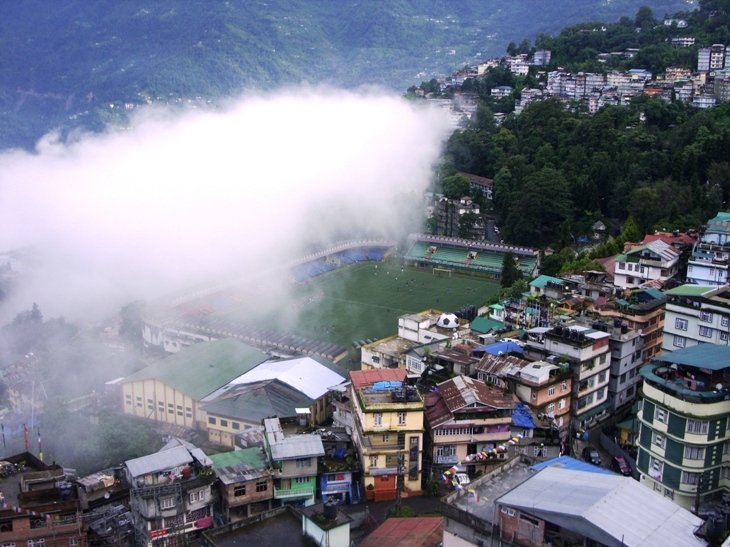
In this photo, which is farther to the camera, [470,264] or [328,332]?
[470,264]

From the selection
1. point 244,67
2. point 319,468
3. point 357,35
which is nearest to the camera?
point 319,468

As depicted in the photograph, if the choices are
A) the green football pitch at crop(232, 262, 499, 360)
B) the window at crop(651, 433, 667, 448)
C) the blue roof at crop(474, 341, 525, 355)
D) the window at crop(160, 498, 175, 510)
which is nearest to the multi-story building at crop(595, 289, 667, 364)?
the blue roof at crop(474, 341, 525, 355)

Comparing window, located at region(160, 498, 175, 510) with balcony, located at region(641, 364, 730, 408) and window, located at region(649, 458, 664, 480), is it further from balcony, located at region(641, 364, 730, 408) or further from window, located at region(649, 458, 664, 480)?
balcony, located at region(641, 364, 730, 408)

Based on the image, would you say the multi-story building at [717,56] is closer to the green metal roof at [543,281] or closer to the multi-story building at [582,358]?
the green metal roof at [543,281]

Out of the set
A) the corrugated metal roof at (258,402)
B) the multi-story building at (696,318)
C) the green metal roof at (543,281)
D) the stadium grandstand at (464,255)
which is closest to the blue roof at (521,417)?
the multi-story building at (696,318)

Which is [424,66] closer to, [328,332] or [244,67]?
[244,67]

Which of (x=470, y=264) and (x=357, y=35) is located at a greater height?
(x=357, y=35)

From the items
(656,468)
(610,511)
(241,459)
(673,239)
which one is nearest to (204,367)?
(241,459)

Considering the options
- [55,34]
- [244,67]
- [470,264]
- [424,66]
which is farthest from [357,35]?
[470,264]

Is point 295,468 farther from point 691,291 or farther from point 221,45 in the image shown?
point 221,45
